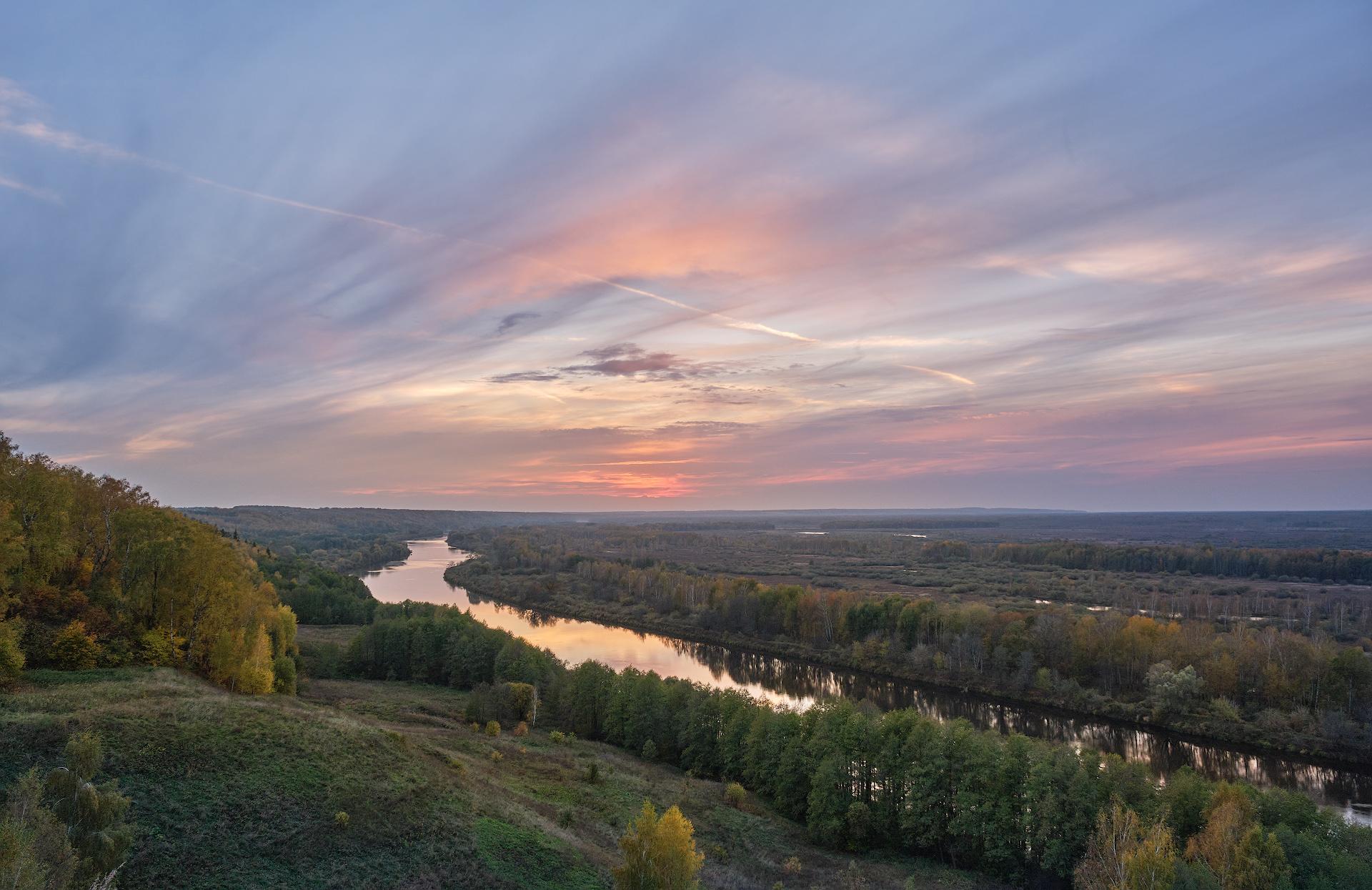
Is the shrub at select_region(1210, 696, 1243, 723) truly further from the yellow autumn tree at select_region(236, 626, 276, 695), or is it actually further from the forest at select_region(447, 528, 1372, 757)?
the yellow autumn tree at select_region(236, 626, 276, 695)

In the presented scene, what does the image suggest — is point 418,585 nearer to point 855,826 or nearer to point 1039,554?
point 855,826

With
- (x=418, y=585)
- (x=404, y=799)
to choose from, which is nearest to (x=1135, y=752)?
(x=404, y=799)

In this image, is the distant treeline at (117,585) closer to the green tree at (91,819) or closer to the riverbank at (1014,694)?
the green tree at (91,819)

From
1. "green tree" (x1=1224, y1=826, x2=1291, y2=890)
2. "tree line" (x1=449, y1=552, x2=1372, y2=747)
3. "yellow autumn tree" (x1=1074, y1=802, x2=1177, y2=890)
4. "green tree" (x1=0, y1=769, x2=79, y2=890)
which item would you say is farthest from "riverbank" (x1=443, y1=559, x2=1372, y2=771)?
"green tree" (x1=0, y1=769, x2=79, y2=890)

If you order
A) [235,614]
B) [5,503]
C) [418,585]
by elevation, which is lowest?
[418,585]

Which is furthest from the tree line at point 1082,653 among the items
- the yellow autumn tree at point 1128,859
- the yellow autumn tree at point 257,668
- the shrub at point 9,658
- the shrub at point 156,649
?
the shrub at point 9,658

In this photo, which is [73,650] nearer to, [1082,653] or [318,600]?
[318,600]
